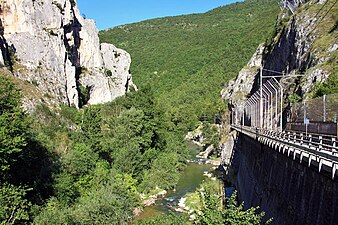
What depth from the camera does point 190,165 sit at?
59.9 metres

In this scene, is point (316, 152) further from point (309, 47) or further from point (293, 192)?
point (309, 47)

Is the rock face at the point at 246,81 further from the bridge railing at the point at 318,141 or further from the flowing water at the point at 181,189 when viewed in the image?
the bridge railing at the point at 318,141

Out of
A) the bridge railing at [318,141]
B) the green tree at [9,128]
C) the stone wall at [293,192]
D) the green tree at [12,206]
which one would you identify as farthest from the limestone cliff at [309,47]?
the green tree at [12,206]

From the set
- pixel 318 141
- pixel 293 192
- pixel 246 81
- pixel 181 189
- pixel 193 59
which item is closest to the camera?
pixel 293 192

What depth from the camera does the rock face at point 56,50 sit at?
185ft

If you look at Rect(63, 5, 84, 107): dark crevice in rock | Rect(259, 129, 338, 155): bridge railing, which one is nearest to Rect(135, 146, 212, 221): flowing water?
Rect(259, 129, 338, 155): bridge railing

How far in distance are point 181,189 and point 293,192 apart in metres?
28.3

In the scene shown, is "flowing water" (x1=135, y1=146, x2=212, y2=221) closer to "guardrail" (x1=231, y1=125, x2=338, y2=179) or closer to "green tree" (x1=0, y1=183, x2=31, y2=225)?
"green tree" (x1=0, y1=183, x2=31, y2=225)

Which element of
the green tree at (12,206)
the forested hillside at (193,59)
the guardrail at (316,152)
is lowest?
the green tree at (12,206)

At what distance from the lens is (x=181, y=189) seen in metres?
43.2

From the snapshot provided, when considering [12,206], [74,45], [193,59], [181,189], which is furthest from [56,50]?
[193,59]

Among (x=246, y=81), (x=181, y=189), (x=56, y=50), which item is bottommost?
(x=181, y=189)

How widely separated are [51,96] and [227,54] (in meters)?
113

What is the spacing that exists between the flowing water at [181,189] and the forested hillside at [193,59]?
4922 centimetres
